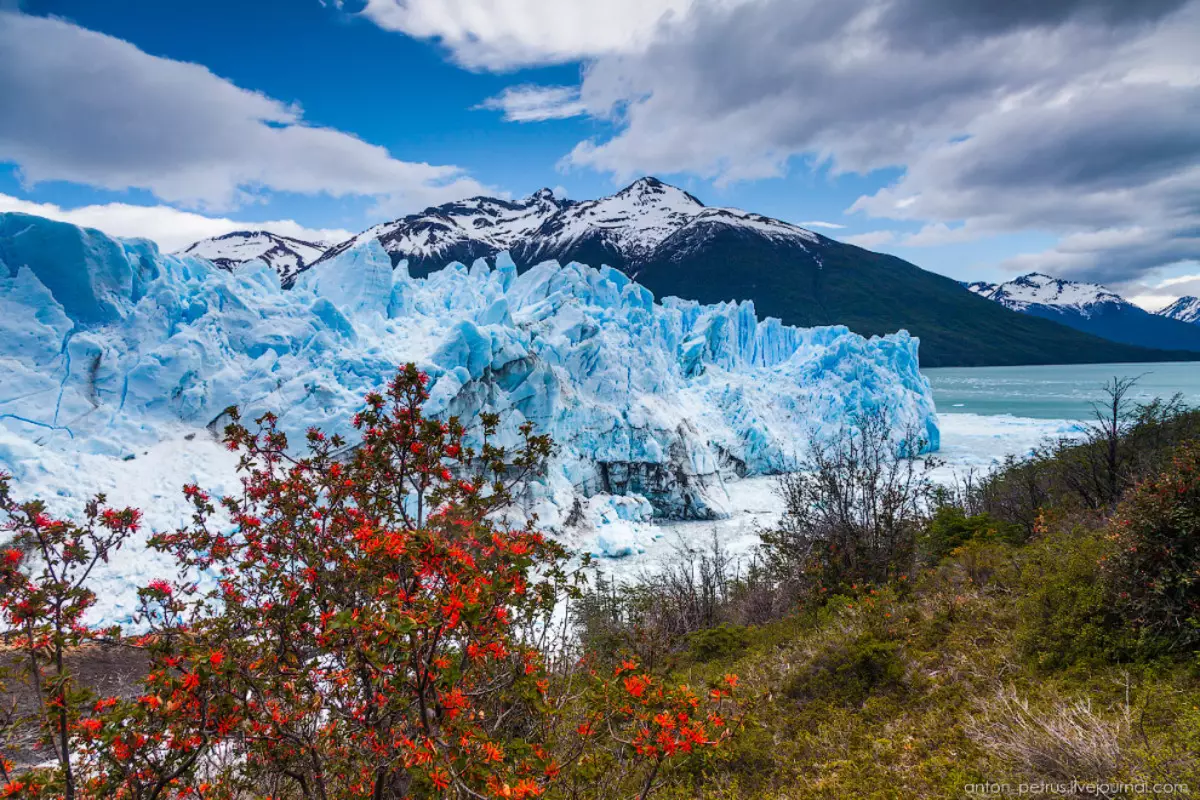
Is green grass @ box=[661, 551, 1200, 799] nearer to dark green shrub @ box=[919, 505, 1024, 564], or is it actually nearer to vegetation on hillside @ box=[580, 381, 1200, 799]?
vegetation on hillside @ box=[580, 381, 1200, 799]

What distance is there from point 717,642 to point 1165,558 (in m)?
5.93

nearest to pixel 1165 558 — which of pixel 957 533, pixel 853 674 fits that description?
pixel 853 674

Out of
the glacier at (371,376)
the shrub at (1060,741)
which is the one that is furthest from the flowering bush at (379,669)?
the glacier at (371,376)

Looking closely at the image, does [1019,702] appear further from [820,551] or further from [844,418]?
[844,418]

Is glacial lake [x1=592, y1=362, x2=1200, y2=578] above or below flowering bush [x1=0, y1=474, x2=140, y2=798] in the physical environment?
below

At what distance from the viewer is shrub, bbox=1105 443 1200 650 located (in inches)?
161

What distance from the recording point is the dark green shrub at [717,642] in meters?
8.67

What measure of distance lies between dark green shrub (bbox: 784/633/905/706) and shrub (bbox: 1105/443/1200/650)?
2.02 metres

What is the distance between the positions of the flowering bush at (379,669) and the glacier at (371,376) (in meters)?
16.0

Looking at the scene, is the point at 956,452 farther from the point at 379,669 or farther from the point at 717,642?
the point at 379,669

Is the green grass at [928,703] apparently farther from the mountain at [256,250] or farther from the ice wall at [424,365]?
the mountain at [256,250]

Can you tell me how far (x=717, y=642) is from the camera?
886 cm

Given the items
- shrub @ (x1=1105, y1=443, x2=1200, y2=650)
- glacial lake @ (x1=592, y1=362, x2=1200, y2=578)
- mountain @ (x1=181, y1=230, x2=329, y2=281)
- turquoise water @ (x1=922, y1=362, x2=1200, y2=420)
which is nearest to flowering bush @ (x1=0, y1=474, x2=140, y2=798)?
shrub @ (x1=1105, y1=443, x2=1200, y2=650)

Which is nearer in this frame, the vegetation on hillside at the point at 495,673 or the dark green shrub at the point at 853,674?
the vegetation on hillside at the point at 495,673
